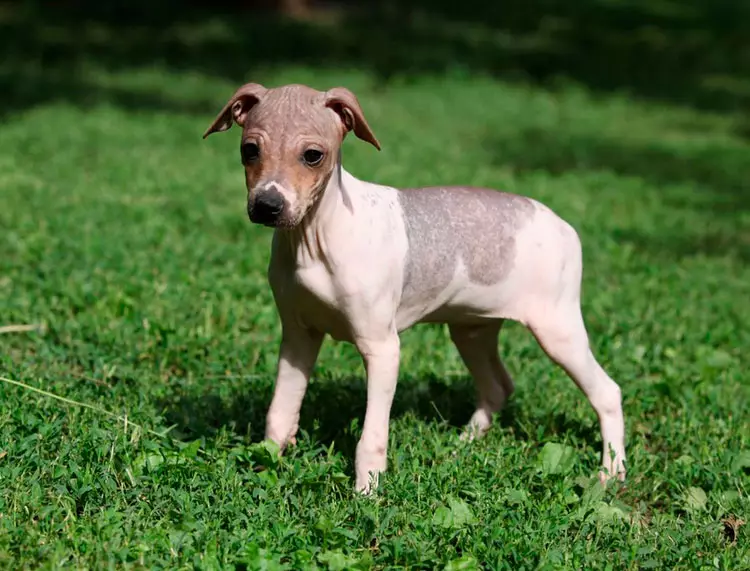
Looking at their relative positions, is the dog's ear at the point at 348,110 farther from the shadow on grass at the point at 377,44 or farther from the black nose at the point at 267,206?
the shadow on grass at the point at 377,44

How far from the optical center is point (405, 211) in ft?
14.8

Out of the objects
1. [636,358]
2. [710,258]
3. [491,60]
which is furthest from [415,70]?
[636,358]

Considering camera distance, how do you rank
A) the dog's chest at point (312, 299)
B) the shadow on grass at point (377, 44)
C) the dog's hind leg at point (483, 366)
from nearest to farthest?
1. the dog's chest at point (312, 299)
2. the dog's hind leg at point (483, 366)
3. the shadow on grass at point (377, 44)

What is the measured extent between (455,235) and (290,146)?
3.05 ft

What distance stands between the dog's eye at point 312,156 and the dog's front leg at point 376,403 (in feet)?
2.42

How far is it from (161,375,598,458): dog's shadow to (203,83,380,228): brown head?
4.04 feet

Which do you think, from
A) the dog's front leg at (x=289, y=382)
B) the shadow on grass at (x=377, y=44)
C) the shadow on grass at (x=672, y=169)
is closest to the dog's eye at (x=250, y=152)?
the dog's front leg at (x=289, y=382)

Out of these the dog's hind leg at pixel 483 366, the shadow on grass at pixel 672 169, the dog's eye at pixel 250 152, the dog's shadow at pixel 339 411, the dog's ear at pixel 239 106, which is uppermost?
the dog's ear at pixel 239 106

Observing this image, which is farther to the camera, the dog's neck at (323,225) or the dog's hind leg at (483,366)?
the dog's hind leg at (483,366)

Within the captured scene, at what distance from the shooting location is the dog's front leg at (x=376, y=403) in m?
4.30

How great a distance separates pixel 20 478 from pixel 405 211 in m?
1.78

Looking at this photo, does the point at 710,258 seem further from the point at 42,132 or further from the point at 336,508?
the point at 42,132

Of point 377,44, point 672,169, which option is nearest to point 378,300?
point 672,169

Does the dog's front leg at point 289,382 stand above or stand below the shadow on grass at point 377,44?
above
